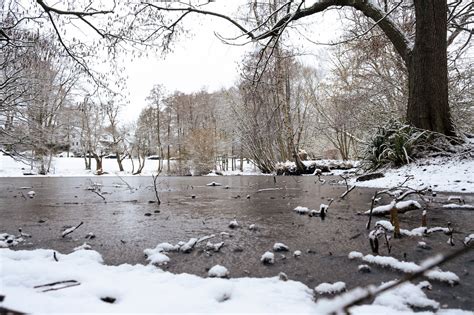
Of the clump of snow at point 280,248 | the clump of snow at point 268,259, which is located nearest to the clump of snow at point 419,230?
the clump of snow at point 280,248

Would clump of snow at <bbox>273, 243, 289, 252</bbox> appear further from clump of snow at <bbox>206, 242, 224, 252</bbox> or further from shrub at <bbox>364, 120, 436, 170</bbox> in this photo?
shrub at <bbox>364, 120, 436, 170</bbox>

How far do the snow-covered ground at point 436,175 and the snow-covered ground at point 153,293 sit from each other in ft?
13.1

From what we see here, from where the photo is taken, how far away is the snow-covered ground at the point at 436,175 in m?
4.72

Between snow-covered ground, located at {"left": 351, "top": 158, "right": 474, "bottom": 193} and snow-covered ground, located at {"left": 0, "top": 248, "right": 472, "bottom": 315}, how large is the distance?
3988 millimetres

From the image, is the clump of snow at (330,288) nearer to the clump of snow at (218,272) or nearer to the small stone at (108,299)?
the clump of snow at (218,272)

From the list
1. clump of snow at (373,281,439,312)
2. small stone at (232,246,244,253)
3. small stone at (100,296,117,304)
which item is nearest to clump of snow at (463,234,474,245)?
clump of snow at (373,281,439,312)

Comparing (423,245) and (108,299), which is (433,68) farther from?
(108,299)

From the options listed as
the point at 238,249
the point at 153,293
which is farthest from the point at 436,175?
the point at 153,293

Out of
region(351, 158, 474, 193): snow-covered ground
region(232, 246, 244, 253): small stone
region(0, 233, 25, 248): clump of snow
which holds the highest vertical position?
region(351, 158, 474, 193): snow-covered ground

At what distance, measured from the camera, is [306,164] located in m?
16.8

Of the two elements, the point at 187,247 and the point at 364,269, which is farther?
Answer: the point at 187,247

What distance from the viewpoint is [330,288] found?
1.23m

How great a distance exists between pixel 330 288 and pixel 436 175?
16.3 feet

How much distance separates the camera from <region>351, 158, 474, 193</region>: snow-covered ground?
472 centimetres
